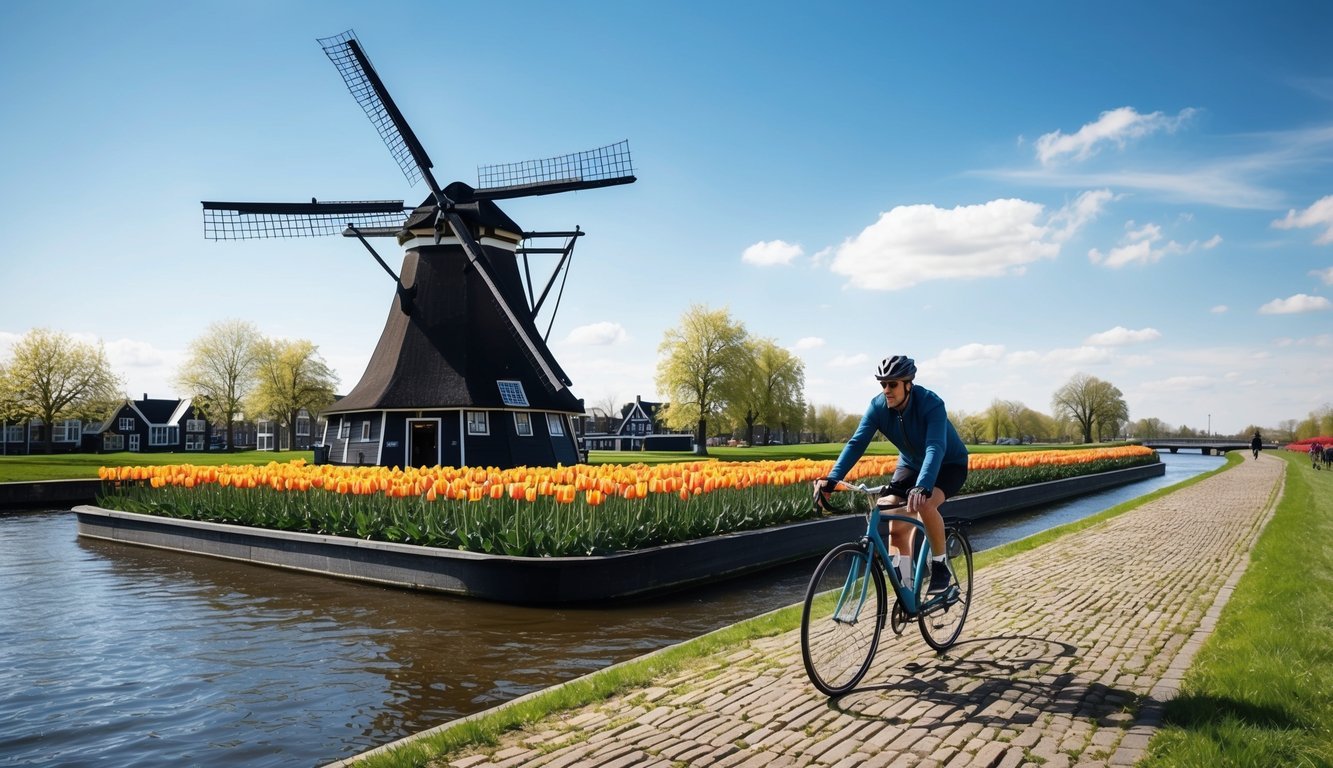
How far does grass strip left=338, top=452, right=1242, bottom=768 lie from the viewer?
14.6 ft

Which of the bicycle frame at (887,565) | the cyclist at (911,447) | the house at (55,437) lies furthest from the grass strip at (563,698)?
the house at (55,437)

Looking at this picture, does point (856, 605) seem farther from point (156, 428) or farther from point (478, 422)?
point (156, 428)

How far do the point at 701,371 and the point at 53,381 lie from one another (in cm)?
4299

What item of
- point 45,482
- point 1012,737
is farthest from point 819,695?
point 45,482

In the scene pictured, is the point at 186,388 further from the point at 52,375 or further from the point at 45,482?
the point at 45,482

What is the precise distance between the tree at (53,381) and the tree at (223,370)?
9.34 metres

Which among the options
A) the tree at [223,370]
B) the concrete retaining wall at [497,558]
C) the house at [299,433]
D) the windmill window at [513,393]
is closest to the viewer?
the concrete retaining wall at [497,558]

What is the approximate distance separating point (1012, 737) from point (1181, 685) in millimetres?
1579

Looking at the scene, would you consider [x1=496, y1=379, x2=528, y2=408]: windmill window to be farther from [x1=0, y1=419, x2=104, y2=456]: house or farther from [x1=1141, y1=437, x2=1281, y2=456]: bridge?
[x1=1141, y1=437, x2=1281, y2=456]: bridge

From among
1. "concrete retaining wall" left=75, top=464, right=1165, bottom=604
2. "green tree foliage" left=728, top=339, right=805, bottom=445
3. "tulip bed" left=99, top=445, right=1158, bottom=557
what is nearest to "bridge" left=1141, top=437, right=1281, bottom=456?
"green tree foliage" left=728, top=339, right=805, bottom=445

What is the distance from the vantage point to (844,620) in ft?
18.1

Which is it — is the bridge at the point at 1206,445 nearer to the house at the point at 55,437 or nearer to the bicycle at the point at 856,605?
the bicycle at the point at 856,605

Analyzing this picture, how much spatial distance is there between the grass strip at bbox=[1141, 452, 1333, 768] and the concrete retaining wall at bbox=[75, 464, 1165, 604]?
5.74 metres

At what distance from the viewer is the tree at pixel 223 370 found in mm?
69000
